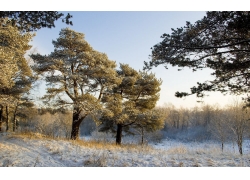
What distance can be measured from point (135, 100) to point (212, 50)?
28.6 ft

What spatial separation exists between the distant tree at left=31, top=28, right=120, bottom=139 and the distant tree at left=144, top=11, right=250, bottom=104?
4.53 metres

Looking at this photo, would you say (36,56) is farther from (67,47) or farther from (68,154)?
(68,154)

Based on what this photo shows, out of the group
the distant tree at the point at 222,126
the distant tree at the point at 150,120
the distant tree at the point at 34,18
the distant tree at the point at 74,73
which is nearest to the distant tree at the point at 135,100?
the distant tree at the point at 150,120

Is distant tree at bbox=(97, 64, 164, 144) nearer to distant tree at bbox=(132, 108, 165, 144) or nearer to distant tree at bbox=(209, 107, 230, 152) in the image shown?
distant tree at bbox=(132, 108, 165, 144)

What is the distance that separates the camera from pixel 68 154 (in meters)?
6.72

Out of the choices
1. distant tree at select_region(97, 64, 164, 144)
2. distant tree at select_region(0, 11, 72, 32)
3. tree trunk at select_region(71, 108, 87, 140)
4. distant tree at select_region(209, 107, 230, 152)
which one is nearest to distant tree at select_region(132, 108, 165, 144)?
distant tree at select_region(97, 64, 164, 144)

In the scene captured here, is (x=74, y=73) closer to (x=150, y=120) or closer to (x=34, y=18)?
(x=34, y=18)

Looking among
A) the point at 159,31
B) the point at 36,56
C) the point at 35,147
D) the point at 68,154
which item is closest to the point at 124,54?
the point at 159,31

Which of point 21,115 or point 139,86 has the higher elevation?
point 139,86

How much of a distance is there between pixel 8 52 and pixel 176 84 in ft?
19.6

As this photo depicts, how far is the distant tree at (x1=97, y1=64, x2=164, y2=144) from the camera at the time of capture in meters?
12.8

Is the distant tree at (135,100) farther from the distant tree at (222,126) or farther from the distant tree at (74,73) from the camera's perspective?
the distant tree at (222,126)

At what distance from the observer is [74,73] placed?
9.84 meters
